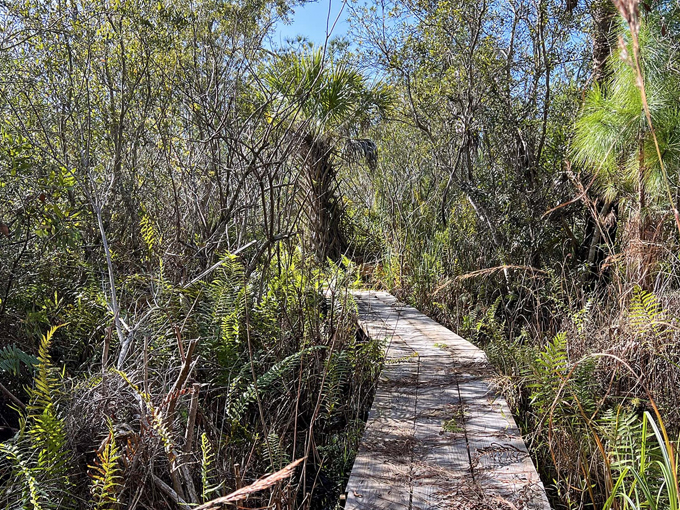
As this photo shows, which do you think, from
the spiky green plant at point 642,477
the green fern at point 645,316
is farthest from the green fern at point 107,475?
the green fern at point 645,316

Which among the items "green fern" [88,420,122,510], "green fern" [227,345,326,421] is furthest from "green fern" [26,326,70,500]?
"green fern" [227,345,326,421]

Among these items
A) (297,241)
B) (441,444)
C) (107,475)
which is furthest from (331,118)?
(107,475)

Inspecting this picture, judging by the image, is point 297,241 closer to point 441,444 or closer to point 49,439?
point 441,444

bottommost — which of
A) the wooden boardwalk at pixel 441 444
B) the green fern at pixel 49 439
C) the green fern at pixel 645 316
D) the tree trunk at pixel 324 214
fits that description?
the wooden boardwalk at pixel 441 444

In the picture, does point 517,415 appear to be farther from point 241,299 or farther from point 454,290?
point 454,290

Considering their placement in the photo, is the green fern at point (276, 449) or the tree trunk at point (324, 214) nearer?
the green fern at point (276, 449)

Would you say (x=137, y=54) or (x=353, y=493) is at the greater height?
(x=137, y=54)

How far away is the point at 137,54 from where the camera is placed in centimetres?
574

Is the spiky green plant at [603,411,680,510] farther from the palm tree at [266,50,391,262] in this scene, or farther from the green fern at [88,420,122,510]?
the palm tree at [266,50,391,262]

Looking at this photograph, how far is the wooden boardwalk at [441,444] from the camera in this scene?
2.26 meters

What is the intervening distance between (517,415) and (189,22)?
517cm

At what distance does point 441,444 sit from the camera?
2.75 metres

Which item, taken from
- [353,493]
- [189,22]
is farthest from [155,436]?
[189,22]

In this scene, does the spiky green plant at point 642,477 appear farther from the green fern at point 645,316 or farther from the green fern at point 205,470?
the green fern at point 205,470
